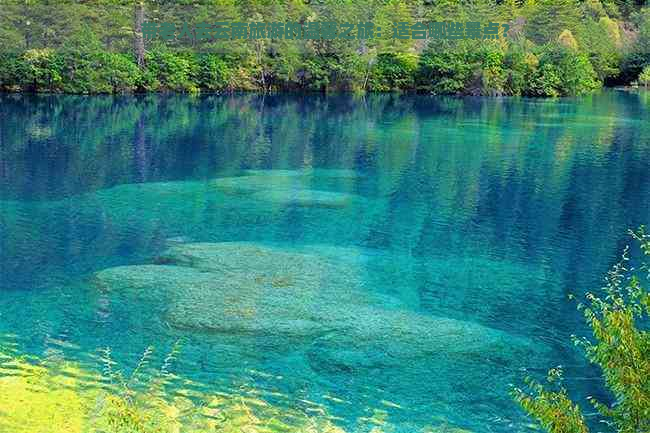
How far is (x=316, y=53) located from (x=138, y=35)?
56.4 ft

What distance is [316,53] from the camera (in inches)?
3214

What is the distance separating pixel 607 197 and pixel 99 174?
67.3ft

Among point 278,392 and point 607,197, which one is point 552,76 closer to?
point 607,197

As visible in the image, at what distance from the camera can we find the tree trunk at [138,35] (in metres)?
74.1

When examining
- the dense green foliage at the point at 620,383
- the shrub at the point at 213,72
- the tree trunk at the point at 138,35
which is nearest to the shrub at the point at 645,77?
the shrub at the point at 213,72

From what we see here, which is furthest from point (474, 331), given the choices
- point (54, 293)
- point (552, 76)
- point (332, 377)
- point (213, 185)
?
point (552, 76)

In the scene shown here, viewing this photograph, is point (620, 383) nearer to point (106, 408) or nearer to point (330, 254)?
point (106, 408)

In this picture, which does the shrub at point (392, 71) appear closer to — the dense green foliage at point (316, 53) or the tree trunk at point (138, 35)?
the dense green foliage at point (316, 53)

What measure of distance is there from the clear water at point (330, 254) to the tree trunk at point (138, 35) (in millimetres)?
25537

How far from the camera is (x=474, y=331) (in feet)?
57.2

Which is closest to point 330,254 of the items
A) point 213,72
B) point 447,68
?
point 213,72

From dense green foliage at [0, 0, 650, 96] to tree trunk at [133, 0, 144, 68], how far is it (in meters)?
0.54

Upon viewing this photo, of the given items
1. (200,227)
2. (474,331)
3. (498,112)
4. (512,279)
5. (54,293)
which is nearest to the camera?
(474,331)

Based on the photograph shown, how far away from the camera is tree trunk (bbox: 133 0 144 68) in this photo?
74062 mm
